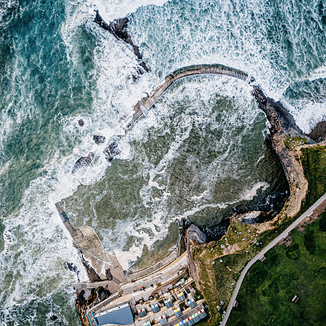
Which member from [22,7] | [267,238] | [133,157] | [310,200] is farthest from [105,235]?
[22,7]

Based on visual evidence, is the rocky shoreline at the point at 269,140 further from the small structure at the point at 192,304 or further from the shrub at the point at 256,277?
the shrub at the point at 256,277

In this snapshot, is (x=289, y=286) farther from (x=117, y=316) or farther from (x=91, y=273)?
(x=91, y=273)

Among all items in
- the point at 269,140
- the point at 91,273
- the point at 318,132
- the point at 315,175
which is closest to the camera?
the point at 315,175

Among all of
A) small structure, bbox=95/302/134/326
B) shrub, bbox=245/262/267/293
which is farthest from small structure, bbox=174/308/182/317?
shrub, bbox=245/262/267/293

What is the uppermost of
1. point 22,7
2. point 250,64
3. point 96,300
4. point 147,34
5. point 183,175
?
point 22,7

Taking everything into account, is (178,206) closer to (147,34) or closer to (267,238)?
(267,238)

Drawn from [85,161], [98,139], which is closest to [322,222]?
[98,139]

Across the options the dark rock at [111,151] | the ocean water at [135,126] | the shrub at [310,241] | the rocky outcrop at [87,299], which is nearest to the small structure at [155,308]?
the ocean water at [135,126]
